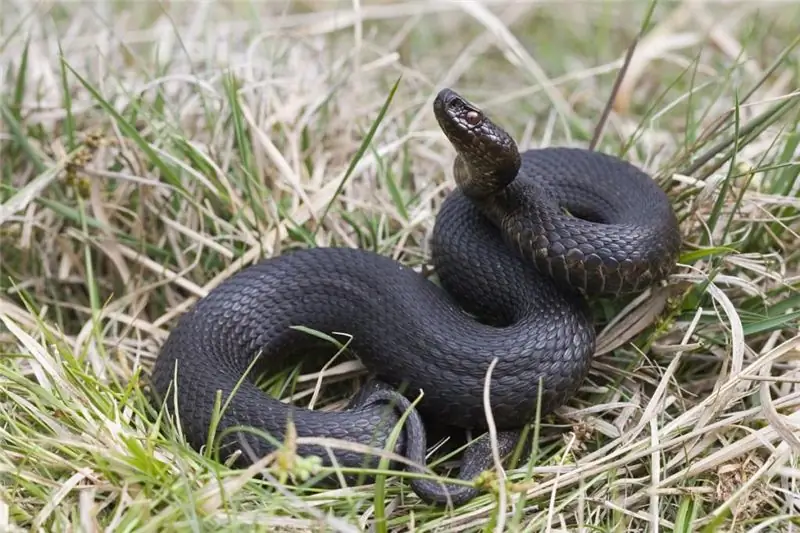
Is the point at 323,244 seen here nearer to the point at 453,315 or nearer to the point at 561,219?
the point at 453,315

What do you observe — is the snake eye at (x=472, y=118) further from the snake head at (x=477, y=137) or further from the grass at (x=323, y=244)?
the grass at (x=323, y=244)

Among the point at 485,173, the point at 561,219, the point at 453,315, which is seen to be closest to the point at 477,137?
the point at 485,173

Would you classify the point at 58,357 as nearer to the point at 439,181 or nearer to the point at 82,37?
the point at 439,181

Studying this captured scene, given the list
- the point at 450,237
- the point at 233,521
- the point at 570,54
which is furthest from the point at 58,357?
the point at 570,54

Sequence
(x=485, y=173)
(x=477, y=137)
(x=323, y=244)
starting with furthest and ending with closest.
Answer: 1. (x=323, y=244)
2. (x=485, y=173)
3. (x=477, y=137)

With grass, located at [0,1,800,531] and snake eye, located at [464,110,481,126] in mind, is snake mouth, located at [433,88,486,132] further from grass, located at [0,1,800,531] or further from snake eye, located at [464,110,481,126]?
grass, located at [0,1,800,531]

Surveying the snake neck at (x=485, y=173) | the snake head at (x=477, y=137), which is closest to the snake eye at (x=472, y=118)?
the snake head at (x=477, y=137)

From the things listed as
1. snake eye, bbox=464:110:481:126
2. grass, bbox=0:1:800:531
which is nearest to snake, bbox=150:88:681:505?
snake eye, bbox=464:110:481:126
